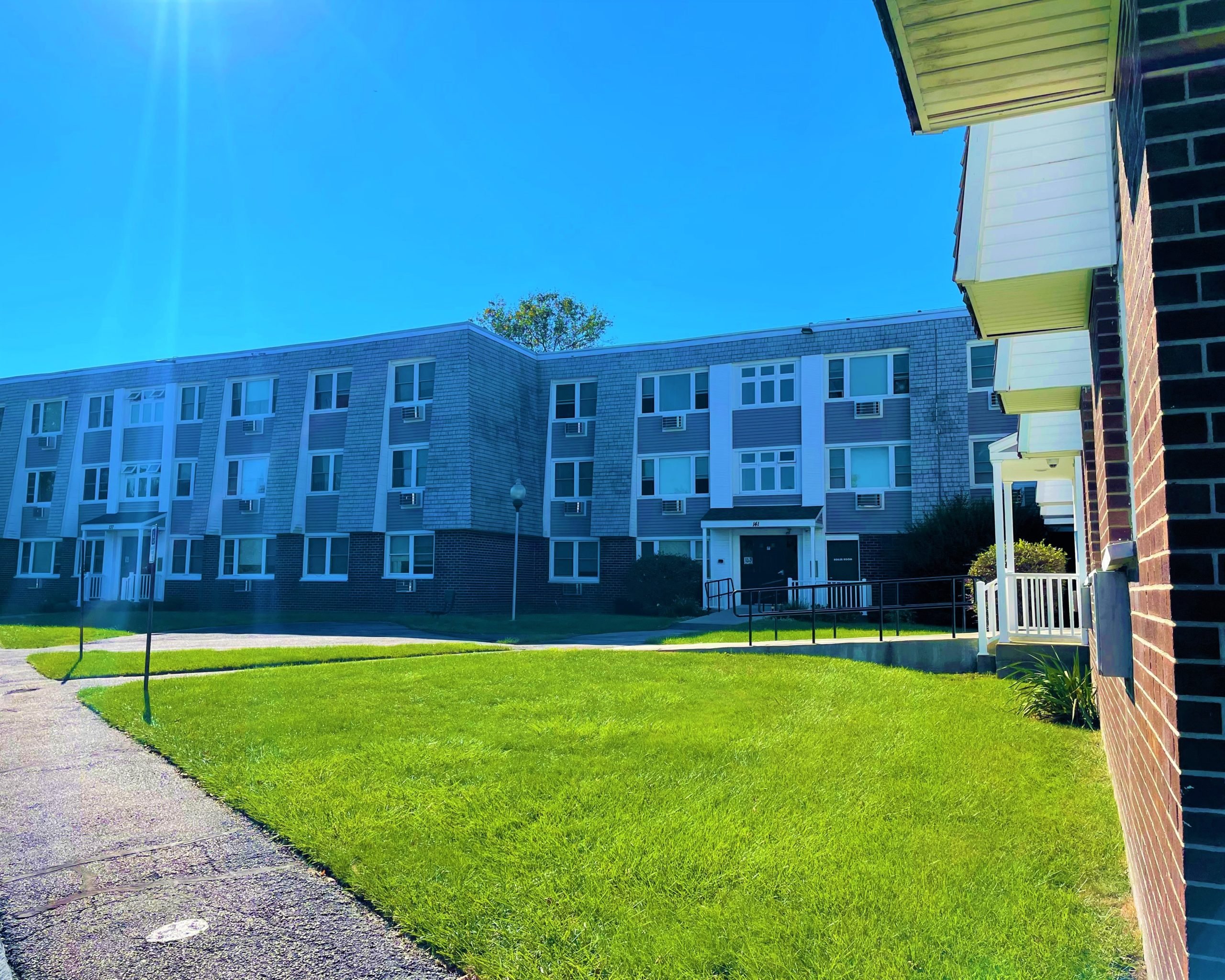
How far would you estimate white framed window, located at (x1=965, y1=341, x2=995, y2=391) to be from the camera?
82.9 feet

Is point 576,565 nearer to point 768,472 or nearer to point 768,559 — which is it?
point 768,559

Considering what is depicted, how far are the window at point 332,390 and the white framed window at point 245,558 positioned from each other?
536 cm

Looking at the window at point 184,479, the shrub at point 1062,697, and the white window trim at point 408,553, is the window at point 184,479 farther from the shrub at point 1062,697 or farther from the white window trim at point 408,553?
the shrub at point 1062,697

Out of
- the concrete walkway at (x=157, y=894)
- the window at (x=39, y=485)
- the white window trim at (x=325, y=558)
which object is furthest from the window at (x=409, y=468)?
the concrete walkway at (x=157, y=894)

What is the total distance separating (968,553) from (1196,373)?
2125 cm

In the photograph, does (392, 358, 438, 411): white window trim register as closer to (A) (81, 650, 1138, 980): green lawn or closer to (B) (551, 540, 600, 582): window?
(B) (551, 540, 600, 582): window

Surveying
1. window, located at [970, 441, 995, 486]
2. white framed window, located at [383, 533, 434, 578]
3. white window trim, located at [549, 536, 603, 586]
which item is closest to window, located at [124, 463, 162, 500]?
white framed window, located at [383, 533, 434, 578]

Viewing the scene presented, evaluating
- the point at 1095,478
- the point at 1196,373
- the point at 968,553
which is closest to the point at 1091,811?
the point at 1095,478

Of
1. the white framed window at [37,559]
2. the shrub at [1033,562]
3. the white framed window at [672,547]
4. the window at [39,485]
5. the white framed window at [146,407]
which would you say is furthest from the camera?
the window at [39,485]

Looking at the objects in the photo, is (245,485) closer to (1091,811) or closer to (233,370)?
(233,370)

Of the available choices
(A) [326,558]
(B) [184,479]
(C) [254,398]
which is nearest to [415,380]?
(A) [326,558]

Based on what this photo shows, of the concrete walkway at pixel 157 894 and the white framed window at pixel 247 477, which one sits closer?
the concrete walkway at pixel 157 894

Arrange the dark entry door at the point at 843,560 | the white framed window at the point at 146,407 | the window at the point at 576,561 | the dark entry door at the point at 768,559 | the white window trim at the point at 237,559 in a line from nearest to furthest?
1. the dark entry door at the point at 843,560
2. the dark entry door at the point at 768,559
3. the window at the point at 576,561
4. the white window trim at the point at 237,559
5. the white framed window at the point at 146,407

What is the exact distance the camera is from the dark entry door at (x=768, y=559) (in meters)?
27.5
